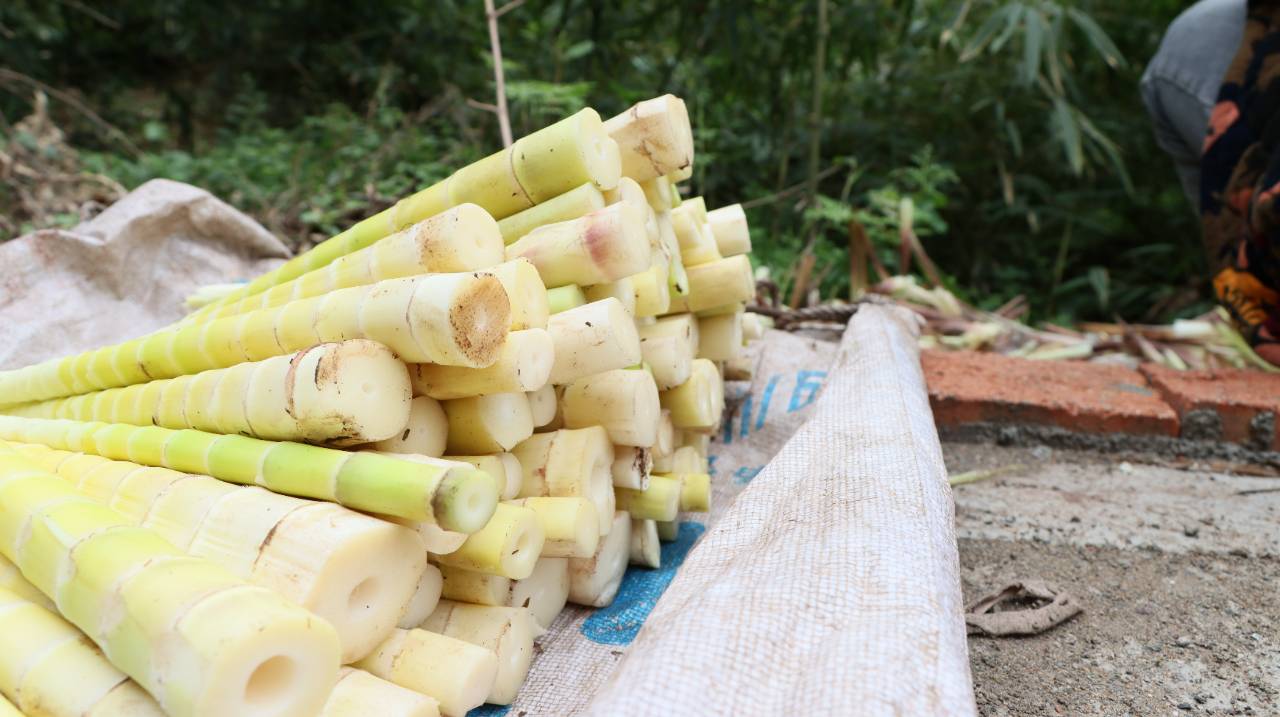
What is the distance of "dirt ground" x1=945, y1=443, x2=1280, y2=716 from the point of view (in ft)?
4.31

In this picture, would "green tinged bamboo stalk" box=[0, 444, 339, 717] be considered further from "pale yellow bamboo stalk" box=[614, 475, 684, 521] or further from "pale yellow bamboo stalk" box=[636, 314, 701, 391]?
"pale yellow bamboo stalk" box=[636, 314, 701, 391]

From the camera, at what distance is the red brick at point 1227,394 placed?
2.38 m

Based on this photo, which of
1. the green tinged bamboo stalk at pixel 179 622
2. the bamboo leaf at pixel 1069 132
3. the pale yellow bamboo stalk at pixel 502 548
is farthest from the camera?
the bamboo leaf at pixel 1069 132

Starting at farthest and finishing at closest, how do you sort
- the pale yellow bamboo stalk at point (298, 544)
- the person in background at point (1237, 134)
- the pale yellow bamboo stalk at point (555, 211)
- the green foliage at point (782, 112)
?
the green foliage at point (782, 112) < the person in background at point (1237, 134) < the pale yellow bamboo stalk at point (555, 211) < the pale yellow bamboo stalk at point (298, 544)

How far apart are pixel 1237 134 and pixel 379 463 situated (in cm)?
325

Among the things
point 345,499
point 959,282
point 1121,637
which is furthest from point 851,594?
point 959,282

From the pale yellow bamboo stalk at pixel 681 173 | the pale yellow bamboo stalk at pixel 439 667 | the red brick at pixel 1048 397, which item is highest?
the pale yellow bamboo stalk at pixel 681 173

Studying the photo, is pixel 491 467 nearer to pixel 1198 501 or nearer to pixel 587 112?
pixel 587 112

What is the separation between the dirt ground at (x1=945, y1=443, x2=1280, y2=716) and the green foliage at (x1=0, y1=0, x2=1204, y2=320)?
7.72 feet

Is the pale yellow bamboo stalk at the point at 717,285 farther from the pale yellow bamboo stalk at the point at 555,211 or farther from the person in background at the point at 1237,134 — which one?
the person in background at the point at 1237,134

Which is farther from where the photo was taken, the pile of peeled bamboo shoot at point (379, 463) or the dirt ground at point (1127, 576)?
the dirt ground at point (1127, 576)

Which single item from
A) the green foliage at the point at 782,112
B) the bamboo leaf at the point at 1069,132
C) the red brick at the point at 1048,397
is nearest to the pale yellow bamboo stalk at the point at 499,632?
the red brick at the point at 1048,397

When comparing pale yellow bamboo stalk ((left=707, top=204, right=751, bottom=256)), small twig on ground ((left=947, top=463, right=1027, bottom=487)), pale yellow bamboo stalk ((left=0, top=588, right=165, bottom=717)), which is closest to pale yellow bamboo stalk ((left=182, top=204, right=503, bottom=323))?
pale yellow bamboo stalk ((left=0, top=588, right=165, bottom=717))

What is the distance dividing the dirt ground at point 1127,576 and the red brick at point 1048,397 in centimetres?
11
